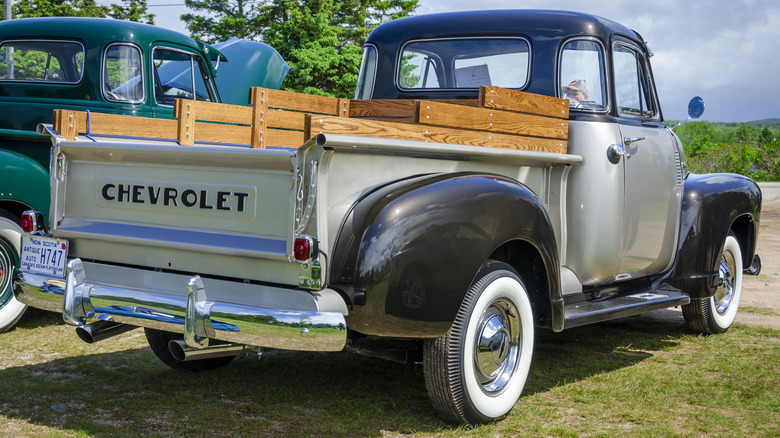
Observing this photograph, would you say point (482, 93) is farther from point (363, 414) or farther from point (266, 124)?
point (363, 414)

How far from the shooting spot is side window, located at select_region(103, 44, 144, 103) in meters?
6.37

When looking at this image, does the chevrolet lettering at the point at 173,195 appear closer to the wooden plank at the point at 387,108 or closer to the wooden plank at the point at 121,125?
the wooden plank at the point at 121,125

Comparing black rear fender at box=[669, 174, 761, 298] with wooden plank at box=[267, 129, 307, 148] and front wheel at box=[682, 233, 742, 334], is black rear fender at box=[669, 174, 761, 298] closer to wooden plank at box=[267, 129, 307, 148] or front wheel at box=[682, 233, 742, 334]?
front wheel at box=[682, 233, 742, 334]

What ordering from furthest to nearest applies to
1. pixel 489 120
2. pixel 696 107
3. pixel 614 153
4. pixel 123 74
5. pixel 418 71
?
pixel 123 74
pixel 696 107
pixel 418 71
pixel 614 153
pixel 489 120

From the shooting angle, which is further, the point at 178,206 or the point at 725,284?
the point at 725,284

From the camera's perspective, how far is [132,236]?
3.39 meters

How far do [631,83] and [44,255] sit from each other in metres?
3.51

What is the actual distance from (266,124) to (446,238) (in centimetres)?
165

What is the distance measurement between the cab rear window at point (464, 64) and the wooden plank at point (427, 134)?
0.71 meters

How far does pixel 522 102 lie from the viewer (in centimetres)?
385

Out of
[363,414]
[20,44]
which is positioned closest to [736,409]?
[363,414]

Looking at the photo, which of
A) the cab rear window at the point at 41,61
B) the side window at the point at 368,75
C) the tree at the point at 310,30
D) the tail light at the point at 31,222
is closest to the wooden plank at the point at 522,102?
the side window at the point at 368,75

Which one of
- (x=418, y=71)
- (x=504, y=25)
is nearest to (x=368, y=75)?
(x=418, y=71)

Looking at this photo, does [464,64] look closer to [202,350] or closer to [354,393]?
[354,393]
